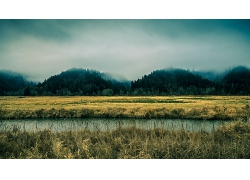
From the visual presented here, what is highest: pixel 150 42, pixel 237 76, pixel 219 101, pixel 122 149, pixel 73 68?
pixel 150 42

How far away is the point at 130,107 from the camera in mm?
9203

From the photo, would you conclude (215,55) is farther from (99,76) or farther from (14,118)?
(14,118)

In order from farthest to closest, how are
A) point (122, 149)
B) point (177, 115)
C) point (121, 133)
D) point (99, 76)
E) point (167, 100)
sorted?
point (177, 115) < point (167, 100) < point (99, 76) < point (121, 133) < point (122, 149)

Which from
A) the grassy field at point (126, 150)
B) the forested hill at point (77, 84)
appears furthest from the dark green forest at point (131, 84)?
the grassy field at point (126, 150)

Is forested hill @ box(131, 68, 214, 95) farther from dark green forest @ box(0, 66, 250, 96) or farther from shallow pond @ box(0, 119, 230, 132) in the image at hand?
shallow pond @ box(0, 119, 230, 132)

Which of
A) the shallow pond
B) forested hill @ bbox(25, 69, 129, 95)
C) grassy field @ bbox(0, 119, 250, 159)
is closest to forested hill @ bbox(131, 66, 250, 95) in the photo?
forested hill @ bbox(25, 69, 129, 95)

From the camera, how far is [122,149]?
4270 millimetres

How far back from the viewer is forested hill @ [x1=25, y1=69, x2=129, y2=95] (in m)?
Result: 6.89

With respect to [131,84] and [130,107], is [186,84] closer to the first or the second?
[131,84]

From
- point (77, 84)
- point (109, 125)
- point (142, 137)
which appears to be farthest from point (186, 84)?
point (77, 84)

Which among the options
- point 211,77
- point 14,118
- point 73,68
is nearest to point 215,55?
point 211,77

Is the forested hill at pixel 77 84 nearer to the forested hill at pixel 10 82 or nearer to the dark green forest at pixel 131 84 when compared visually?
the dark green forest at pixel 131 84

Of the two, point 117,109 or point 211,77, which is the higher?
point 211,77
